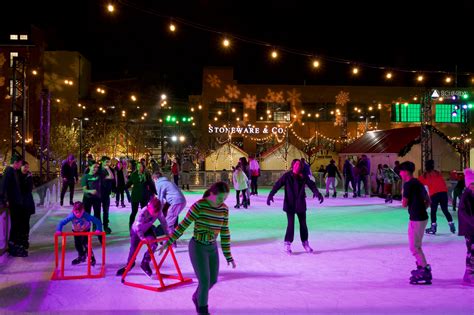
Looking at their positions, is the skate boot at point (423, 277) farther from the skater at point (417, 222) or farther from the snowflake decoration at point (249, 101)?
the snowflake decoration at point (249, 101)

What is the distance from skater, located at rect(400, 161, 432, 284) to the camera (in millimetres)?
6230

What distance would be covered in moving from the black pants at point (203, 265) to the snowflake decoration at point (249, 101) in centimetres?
3693

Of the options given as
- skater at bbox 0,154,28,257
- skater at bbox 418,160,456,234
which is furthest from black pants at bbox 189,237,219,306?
skater at bbox 418,160,456,234

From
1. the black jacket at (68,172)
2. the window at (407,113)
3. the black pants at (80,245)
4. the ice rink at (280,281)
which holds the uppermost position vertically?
the window at (407,113)

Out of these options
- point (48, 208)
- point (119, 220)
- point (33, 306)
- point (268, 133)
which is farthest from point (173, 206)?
point (268, 133)

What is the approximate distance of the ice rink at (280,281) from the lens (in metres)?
5.27

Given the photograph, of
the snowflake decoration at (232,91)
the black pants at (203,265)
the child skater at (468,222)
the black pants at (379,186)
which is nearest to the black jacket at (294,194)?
the child skater at (468,222)

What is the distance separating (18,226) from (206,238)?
500 centimetres

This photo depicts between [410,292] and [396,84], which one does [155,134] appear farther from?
[410,292]

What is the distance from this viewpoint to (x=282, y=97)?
41.6 meters

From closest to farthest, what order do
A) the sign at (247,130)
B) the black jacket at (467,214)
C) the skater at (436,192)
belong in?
the black jacket at (467,214) → the skater at (436,192) → the sign at (247,130)

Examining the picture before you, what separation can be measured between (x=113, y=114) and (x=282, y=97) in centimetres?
1712

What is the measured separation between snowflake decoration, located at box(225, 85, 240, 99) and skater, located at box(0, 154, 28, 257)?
33340mm

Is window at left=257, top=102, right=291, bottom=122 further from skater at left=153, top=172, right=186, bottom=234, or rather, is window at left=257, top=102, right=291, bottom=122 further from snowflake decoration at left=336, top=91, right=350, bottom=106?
skater at left=153, top=172, right=186, bottom=234
